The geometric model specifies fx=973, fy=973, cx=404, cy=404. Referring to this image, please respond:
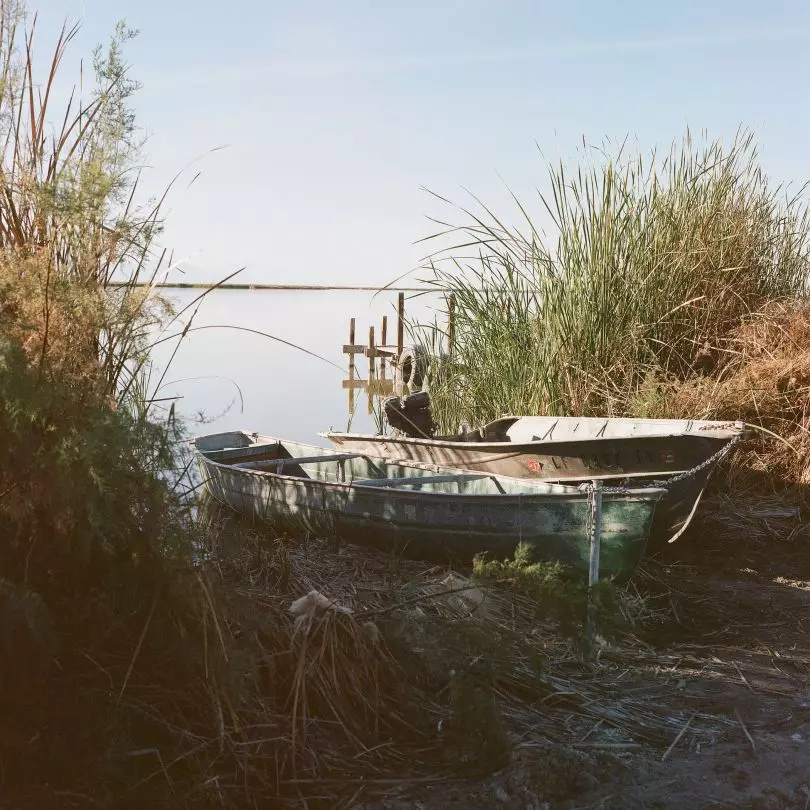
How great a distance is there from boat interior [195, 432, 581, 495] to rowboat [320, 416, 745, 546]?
1.02ft

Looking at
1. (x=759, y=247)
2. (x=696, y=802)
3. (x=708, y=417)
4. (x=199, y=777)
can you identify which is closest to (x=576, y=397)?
(x=708, y=417)

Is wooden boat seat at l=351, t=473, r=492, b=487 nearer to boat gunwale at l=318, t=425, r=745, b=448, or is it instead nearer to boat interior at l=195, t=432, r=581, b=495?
boat interior at l=195, t=432, r=581, b=495

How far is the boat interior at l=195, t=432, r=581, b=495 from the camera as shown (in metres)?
7.21

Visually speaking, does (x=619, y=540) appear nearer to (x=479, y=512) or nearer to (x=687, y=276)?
(x=479, y=512)

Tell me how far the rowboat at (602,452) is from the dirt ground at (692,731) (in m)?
0.74

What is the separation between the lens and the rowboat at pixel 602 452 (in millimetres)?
7371

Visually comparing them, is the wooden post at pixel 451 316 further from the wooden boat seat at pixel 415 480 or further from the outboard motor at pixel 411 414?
the wooden boat seat at pixel 415 480

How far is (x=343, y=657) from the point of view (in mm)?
3732

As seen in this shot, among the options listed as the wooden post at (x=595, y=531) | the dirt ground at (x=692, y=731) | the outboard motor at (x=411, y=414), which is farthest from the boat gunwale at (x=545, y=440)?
the wooden post at (x=595, y=531)

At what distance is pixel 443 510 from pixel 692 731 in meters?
2.70

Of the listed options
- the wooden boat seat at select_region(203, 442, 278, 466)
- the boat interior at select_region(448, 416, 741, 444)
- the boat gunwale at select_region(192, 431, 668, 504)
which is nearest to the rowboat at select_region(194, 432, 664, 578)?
the boat gunwale at select_region(192, 431, 668, 504)

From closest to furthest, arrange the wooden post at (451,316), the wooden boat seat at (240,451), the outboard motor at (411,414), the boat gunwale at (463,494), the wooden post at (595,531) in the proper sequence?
the wooden post at (595,531), the boat gunwale at (463,494), the wooden boat seat at (240,451), the outboard motor at (411,414), the wooden post at (451,316)

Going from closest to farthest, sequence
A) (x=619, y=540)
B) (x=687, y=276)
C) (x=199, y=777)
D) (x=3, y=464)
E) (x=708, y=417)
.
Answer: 1. (x=3, y=464)
2. (x=199, y=777)
3. (x=619, y=540)
4. (x=708, y=417)
5. (x=687, y=276)

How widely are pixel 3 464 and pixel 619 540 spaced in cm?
424
